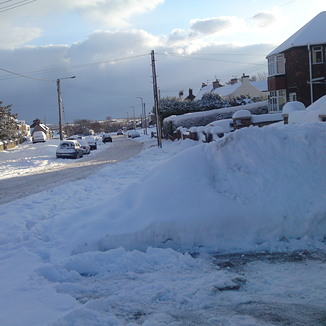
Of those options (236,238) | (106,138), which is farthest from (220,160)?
(106,138)

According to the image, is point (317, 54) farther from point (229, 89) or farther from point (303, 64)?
point (229, 89)

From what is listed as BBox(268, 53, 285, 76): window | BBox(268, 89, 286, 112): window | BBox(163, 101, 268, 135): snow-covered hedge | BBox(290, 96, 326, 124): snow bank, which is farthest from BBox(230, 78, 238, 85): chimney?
BBox(290, 96, 326, 124): snow bank

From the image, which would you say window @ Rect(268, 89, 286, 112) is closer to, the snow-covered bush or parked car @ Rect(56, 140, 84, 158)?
the snow-covered bush

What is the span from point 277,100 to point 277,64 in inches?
115

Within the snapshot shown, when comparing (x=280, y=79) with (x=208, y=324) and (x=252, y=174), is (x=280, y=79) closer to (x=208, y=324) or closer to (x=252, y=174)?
(x=252, y=174)

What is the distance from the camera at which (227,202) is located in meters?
7.32

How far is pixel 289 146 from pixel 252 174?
40.8 inches

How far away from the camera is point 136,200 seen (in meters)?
8.14

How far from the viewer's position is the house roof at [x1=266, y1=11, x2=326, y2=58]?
102 ft

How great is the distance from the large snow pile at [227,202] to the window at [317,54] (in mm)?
25151

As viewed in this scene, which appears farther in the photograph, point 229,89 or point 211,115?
point 229,89

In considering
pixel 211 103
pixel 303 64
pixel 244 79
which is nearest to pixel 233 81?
pixel 244 79

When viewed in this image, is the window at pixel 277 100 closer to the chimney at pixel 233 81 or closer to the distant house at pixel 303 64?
the distant house at pixel 303 64

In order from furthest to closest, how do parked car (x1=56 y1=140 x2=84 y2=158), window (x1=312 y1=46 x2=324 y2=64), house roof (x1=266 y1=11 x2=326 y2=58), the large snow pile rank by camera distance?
1. parked car (x1=56 y1=140 x2=84 y2=158)
2. window (x1=312 y1=46 x2=324 y2=64)
3. house roof (x1=266 y1=11 x2=326 y2=58)
4. the large snow pile
